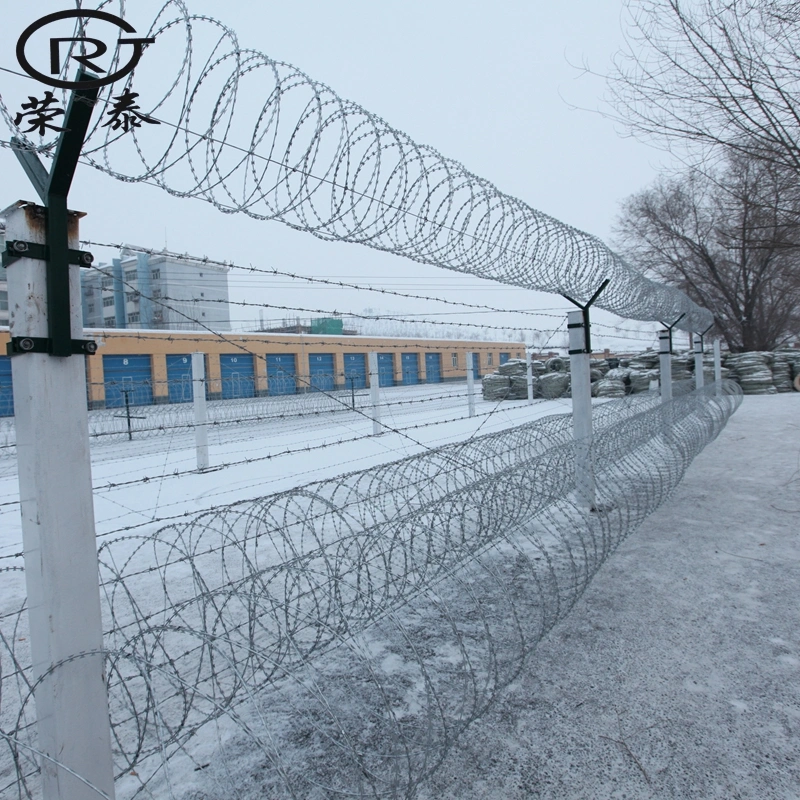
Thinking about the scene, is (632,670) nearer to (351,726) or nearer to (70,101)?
(351,726)

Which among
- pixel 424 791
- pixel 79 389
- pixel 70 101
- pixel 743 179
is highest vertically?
pixel 743 179

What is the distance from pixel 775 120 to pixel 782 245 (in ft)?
4.04

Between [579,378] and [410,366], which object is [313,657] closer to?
[579,378]

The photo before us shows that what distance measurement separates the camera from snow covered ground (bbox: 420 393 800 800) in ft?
7.23

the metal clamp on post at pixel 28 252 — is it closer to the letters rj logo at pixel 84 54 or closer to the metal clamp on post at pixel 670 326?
the letters rj logo at pixel 84 54

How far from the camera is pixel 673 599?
12.3 feet

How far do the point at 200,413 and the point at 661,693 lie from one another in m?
6.69

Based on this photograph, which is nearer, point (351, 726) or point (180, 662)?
point (351, 726)

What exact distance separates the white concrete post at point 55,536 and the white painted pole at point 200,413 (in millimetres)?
6590

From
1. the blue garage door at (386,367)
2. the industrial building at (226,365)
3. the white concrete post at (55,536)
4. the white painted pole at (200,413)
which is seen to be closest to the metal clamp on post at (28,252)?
the white concrete post at (55,536)

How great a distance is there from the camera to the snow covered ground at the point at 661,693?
2203mm

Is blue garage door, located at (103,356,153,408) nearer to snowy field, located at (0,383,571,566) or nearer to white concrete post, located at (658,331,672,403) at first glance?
snowy field, located at (0,383,571,566)

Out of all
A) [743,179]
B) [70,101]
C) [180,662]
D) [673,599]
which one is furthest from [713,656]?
[743,179]

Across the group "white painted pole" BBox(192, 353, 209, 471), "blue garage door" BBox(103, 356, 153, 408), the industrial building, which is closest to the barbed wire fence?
"white painted pole" BBox(192, 353, 209, 471)
